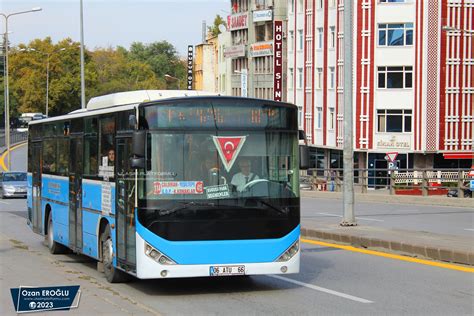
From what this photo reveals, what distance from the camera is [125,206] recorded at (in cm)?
1307

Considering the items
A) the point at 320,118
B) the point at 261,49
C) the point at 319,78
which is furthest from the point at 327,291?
the point at 261,49

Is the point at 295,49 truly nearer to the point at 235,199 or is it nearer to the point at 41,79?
the point at 41,79

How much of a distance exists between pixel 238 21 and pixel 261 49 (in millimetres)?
7544

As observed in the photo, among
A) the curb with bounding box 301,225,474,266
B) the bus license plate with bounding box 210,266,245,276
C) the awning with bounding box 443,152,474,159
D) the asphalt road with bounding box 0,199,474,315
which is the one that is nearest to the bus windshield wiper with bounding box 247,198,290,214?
the bus license plate with bounding box 210,266,245,276

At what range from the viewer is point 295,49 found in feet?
260

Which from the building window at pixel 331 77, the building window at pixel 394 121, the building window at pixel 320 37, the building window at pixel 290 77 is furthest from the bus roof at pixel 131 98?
the building window at pixel 290 77

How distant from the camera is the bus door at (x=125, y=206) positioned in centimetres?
1275

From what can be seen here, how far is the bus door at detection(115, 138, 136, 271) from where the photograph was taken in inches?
502

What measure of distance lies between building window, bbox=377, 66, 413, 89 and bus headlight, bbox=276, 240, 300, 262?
54247 mm

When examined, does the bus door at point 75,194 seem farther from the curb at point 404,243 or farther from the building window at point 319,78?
the building window at point 319,78

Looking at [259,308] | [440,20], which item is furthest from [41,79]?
[259,308]

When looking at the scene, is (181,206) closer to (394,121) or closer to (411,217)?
(411,217)

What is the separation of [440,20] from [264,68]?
1054 inches

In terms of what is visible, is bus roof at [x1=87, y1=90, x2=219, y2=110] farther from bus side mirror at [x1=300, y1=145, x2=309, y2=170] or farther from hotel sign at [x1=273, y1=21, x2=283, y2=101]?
hotel sign at [x1=273, y1=21, x2=283, y2=101]
